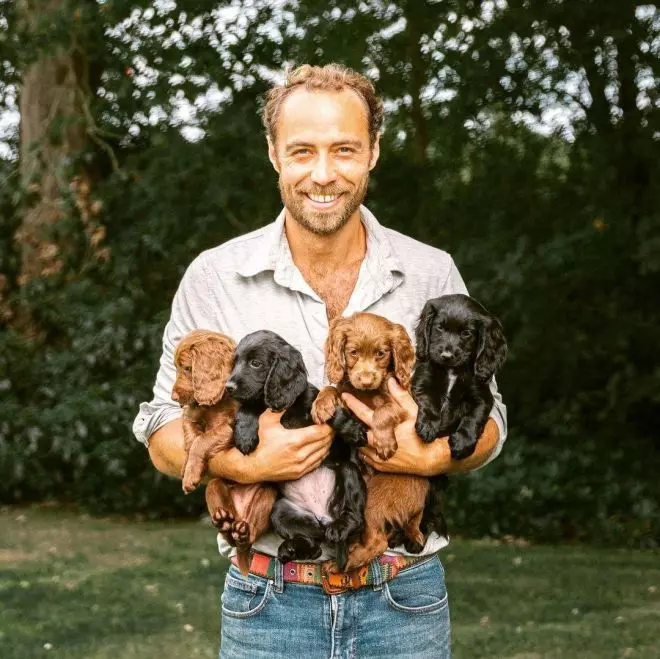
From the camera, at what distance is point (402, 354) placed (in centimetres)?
346

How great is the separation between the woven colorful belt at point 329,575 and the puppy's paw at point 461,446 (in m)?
0.48

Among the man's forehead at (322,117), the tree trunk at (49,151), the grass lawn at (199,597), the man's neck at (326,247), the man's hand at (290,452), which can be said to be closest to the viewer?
the man's hand at (290,452)

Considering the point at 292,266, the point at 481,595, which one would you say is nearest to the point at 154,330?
the point at 481,595

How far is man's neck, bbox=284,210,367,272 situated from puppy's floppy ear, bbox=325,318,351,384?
0.37 meters

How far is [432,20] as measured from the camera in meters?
10.3

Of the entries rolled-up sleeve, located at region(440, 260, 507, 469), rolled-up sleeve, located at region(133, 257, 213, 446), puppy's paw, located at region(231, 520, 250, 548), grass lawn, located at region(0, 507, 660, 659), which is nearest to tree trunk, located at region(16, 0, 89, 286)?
grass lawn, located at region(0, 507, 660, 659)

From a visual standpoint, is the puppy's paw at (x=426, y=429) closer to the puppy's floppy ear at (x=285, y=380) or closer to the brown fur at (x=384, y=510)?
the brown fur at (x=384, y=510)

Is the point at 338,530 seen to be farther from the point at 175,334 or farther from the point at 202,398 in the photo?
the point at 175,334

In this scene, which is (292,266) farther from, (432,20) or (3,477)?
(3,477)

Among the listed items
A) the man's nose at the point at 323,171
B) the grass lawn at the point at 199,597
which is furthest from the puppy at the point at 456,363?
the grass lawn at the point at 199,597

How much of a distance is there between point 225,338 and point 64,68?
34.4 feet

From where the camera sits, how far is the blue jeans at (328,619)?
145 inches

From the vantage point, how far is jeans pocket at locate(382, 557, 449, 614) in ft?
12.2

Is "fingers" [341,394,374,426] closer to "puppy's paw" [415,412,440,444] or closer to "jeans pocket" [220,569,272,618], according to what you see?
"puppy's paw" [415,412,440,444]
